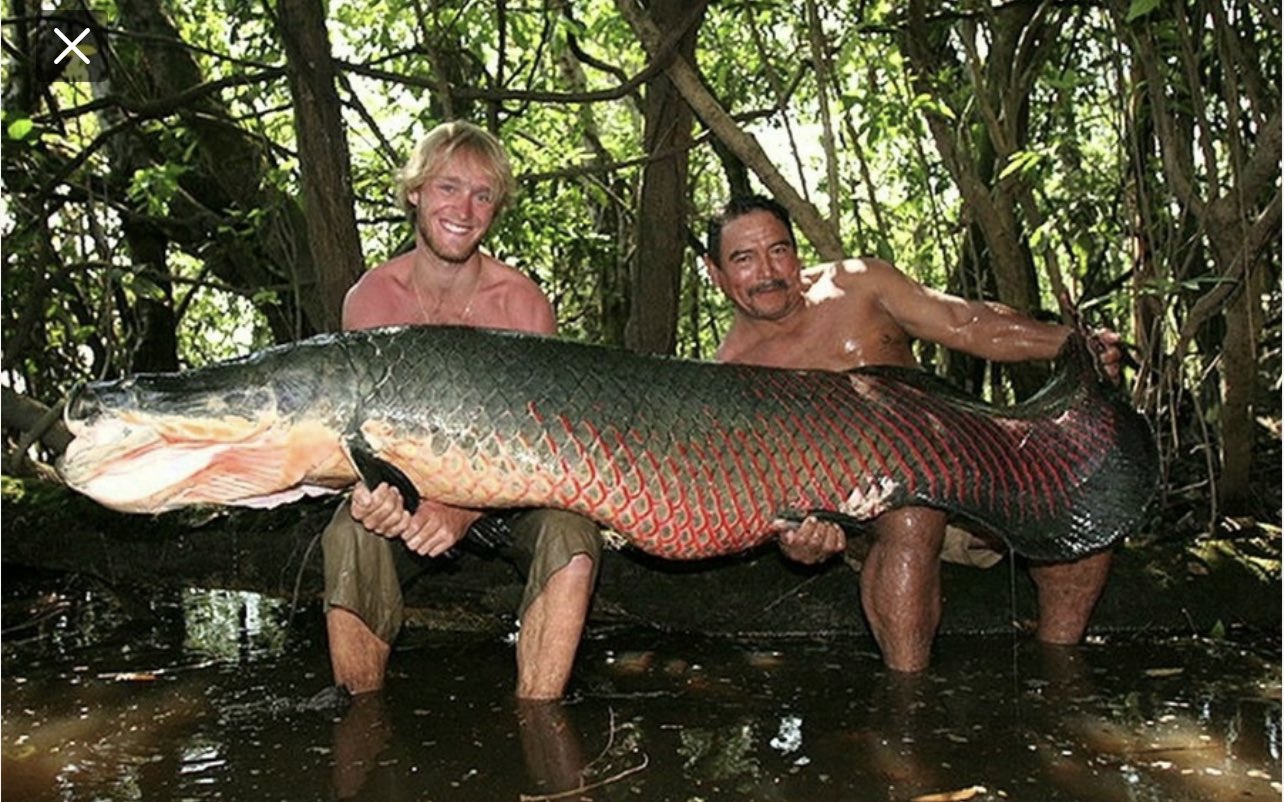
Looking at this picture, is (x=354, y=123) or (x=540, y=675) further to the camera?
(x=354, y=123)

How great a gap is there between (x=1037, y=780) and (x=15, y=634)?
151 inches

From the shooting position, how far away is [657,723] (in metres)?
3.70

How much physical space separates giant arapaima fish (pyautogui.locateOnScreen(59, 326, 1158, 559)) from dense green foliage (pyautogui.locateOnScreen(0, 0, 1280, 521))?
0.94 metres

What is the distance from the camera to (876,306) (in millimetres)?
4641

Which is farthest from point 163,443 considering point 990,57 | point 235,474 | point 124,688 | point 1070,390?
point 990,57

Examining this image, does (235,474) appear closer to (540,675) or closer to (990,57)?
(540,675)

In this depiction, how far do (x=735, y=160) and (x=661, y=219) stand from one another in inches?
102

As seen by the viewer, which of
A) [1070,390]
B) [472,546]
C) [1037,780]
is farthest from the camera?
[472,546]

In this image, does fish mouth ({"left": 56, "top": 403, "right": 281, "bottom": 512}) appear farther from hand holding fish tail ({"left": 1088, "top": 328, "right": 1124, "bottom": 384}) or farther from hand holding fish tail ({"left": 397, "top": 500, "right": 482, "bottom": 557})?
hand holding fish tail ({"left": 1088, "top": 328, "right": 1124, "bottom": 384})

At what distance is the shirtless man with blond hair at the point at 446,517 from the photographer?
3.89 metres

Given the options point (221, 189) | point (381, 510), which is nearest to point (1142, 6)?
point (381, 510)

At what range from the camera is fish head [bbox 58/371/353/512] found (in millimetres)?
3316

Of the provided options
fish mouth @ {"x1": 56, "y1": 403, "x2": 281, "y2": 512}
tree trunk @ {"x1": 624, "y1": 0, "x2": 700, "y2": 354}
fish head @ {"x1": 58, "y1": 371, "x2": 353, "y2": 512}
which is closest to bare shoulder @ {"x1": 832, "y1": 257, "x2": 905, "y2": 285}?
tree trunk @ {"x1": 624, "y1": 0, "x2": 700, "y2": 354}

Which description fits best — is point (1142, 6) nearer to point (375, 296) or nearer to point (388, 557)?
point (375, 296)
